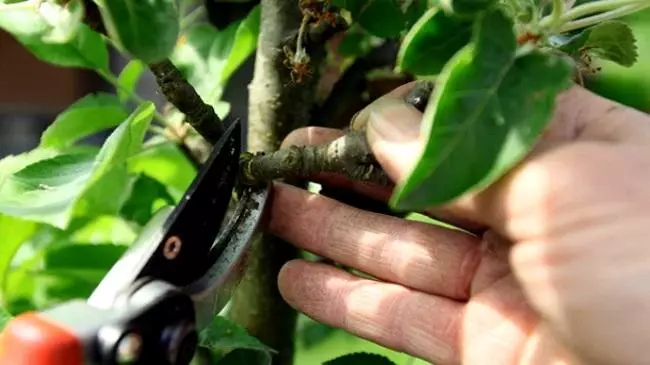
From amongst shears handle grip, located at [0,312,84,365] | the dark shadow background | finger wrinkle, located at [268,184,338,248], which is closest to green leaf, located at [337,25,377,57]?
finger wrinkle, located at [268,184,338,248]

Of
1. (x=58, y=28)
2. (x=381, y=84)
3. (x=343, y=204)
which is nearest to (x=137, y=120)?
(x=58, y=28)

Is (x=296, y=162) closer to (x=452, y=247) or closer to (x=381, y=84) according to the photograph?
(x=452, y=247)

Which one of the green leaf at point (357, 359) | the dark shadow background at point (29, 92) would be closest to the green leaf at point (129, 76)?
the green leaf at point (357, 359)

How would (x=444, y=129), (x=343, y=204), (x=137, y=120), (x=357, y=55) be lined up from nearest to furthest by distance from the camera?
(x=444, y=129)
(x=137, y=120)
(x=343, y=204)
(x=357, y=55)

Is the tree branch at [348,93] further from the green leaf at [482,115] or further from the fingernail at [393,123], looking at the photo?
the green leaf at [482,115]

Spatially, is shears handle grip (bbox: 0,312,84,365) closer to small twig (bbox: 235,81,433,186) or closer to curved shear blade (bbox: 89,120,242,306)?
curved shear blade (bbox: 89,120,242,306)


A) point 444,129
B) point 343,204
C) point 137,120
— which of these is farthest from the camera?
point 343,204

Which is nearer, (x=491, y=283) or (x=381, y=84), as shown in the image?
(x=491, y=283)
